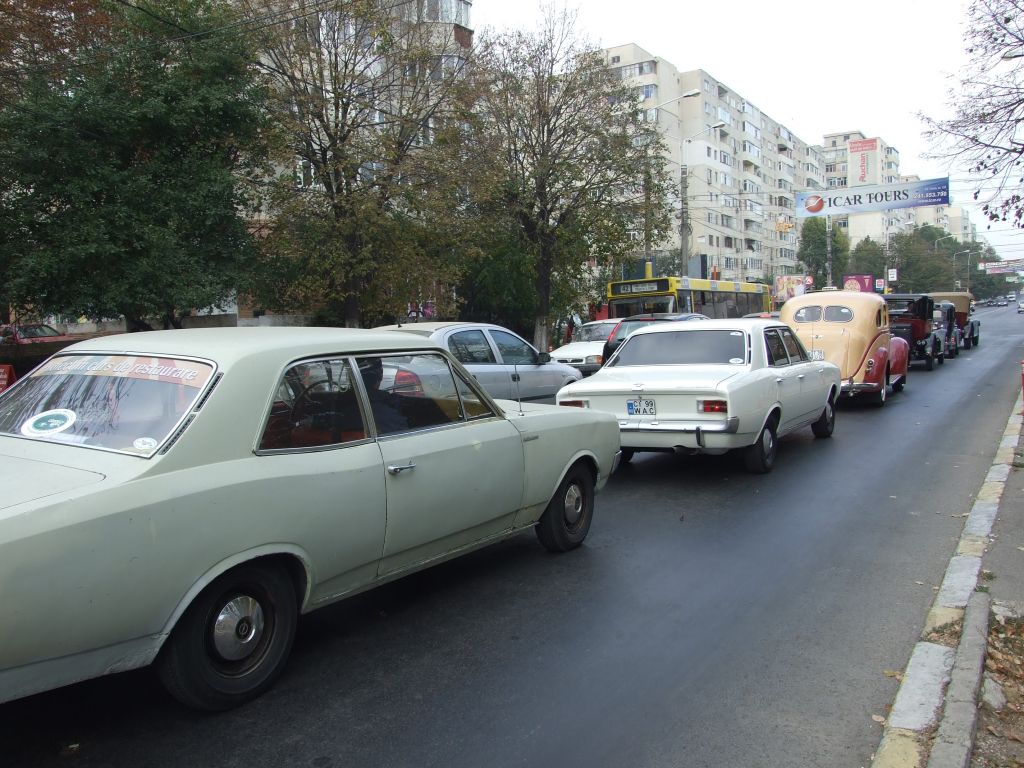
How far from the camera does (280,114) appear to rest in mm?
17281

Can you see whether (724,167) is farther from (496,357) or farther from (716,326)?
(716,326)

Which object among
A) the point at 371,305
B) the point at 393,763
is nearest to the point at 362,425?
the point at 393,763

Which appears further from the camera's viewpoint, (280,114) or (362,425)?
(280,114)

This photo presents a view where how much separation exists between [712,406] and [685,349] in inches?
49.7

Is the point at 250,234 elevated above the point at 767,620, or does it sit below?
above

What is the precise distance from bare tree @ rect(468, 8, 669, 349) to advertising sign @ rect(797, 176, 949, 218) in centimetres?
1290

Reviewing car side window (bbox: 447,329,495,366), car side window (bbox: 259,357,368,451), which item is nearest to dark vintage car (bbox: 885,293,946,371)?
car side window (bbox: 447,329,495,366)

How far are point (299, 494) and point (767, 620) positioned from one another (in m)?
2.74

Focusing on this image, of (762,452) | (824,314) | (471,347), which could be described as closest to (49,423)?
(762,452)

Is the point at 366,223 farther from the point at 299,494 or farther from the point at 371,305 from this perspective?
the point at 299,494

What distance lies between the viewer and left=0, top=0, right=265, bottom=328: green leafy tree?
13.5 m

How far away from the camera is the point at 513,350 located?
1110cm

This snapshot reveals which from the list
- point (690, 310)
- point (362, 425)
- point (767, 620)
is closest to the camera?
point (362, 425)

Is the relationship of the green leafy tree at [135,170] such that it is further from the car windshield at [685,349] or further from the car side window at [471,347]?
the car windshield at [685,349]
